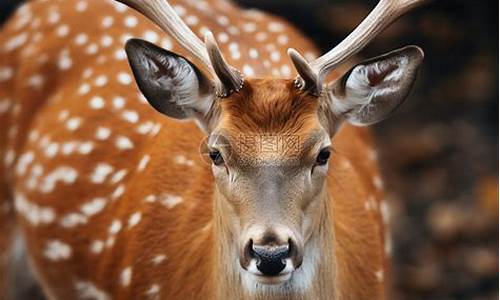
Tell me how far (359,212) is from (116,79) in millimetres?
959

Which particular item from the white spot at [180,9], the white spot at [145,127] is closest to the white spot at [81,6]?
the white spot at [180,9]

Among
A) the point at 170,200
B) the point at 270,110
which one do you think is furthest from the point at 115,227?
the point at 270,110

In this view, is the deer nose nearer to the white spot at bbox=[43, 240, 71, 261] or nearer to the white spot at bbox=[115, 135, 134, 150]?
the white spot at bbox=[115, 135, 134, 150]

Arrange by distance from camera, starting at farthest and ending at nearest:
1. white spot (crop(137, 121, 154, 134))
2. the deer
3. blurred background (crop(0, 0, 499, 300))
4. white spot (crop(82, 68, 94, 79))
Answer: blurred background (crop(0, 0, 499, 300)) → white spot (crop(82, 68, 94, 79)) → white spot (crop(137, 121, 154, 134)) → the deer

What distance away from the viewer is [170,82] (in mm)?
3693

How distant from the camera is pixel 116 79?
182 inches

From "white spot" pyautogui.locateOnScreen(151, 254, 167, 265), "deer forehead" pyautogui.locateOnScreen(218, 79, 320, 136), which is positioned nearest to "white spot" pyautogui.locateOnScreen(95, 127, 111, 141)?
"white spot" pyautogui.locateOnScreen(151, 254, 167, 265)

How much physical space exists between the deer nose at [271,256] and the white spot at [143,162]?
1.07 m

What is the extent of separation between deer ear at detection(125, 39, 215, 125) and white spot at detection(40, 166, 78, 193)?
95 cm

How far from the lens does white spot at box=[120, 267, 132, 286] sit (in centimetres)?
423

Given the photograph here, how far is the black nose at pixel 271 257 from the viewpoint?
334cm

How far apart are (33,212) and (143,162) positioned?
1.76 ft

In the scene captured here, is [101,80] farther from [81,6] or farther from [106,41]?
[81,6]

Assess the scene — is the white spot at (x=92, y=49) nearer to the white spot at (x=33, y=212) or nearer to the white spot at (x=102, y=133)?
the white spot at (x=102, y=133)
